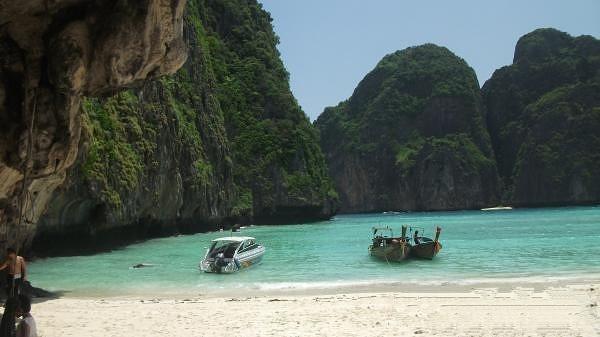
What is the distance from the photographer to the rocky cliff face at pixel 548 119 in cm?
12350

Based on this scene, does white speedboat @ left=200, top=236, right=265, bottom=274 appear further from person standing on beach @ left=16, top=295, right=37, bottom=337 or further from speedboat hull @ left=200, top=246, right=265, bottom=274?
person standing on beach @ left=16, top=295, right=37, bottom=337

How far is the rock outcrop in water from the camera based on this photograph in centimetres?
3186

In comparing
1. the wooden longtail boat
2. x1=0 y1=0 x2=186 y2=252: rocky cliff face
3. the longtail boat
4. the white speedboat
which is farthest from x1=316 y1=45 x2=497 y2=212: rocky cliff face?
x1=0 y1=0 x2=186 y2=252: rocky cliff face

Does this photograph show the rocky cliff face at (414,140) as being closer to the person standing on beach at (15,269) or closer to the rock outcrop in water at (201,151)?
the rock outcrop in water at (201,151)

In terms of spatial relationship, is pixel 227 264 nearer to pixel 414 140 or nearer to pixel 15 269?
pixel 15 269

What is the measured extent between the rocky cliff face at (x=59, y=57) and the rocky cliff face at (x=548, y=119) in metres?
126

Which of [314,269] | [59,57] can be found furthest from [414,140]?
[59,57]

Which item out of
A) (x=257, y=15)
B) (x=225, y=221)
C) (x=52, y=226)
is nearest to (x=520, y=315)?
(x=52, y=226)

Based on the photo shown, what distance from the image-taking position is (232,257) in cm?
2133

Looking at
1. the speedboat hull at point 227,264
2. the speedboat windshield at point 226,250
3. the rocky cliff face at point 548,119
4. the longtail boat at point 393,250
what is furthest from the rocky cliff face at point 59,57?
the rocky cliff face at point 548,119

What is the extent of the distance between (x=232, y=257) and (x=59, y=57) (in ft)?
41.0

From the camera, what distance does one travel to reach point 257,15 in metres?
84.9

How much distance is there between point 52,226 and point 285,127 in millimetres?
46045

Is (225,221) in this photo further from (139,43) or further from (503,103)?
(503,103)
